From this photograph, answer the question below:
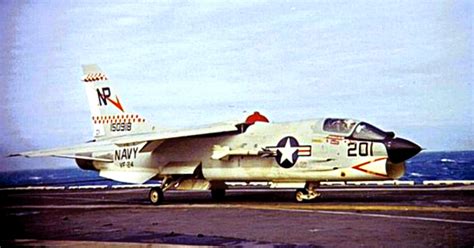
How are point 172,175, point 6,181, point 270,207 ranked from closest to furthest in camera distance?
point 6,181
point 270,207
point 172,175

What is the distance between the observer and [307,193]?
1184 cm

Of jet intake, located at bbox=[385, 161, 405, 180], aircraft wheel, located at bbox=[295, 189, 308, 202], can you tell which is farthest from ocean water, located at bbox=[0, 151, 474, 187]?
aircraft wheel, located at bbox=[295, 189, 308, 202]

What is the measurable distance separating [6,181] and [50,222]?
0.93 m

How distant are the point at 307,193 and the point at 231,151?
4.79ft

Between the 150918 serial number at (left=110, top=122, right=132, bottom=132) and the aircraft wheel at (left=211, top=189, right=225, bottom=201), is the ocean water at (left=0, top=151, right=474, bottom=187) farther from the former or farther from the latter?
the aircraft wheel at (left=211, top=189, right=225, bottom=201)

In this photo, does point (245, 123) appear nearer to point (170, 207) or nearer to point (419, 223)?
point (170, 207)

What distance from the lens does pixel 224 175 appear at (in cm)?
1264

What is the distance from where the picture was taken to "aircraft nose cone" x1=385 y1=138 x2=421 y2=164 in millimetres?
10617

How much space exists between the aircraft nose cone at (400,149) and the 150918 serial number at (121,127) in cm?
534

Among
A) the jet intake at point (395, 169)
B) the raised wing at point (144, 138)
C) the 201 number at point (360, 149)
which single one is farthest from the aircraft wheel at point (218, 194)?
the jet intake at point (395, 169)

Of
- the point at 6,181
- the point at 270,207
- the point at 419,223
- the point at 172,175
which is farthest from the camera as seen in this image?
the point at 172,175

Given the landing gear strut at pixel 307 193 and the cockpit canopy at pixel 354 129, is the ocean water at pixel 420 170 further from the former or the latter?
the landing gear strut at pixel 307 193

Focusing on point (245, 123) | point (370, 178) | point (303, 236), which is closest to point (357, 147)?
point (370, 178)

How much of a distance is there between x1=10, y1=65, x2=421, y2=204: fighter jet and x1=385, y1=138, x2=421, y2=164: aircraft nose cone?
0.01m
